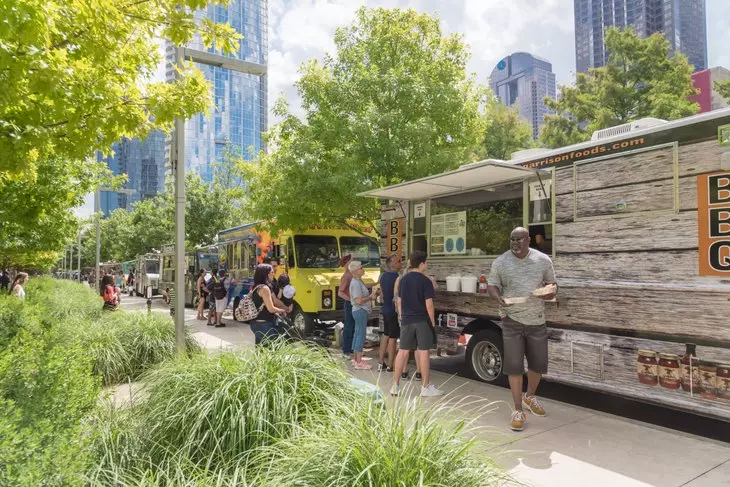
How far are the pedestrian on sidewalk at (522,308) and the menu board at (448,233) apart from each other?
232 centimetres

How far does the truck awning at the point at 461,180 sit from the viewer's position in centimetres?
613

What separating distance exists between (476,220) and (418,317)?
1.92 m

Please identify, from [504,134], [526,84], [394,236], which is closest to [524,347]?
[394,236]

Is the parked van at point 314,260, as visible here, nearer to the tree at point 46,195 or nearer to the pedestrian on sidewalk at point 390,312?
the pedestrian on sidewalk at point 390,312

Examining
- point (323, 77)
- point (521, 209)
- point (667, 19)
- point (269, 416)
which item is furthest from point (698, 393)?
point (667, 19)

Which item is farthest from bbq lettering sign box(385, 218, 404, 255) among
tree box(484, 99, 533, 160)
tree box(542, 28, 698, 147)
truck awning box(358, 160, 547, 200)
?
tree box(484, 99, 533, 160)

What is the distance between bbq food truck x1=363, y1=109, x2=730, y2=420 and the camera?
4.60 metres

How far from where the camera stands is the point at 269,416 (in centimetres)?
352

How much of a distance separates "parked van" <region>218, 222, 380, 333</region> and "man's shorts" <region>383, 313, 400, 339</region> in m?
3.42

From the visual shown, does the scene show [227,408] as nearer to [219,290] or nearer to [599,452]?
[599,452]

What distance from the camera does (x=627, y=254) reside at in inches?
207

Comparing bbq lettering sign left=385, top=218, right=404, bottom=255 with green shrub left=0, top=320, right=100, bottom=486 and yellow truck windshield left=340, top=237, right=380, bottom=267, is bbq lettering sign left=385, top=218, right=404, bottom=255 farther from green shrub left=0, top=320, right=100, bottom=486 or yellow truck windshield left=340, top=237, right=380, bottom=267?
green shrub left=0, top=320, right=100, bottom=486

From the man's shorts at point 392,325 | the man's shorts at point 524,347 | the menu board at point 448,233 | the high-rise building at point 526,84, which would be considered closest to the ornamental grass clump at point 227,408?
the man's shorts at point 524,347

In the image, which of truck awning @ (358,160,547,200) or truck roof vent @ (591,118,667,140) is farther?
truck awning @ (358,160,547,200)
